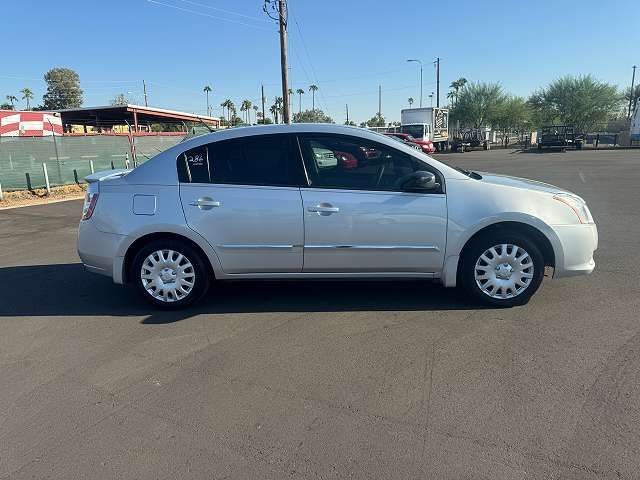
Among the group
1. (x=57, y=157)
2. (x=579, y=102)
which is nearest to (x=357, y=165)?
(x=57, y=157)

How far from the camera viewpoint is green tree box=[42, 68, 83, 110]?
96438mm

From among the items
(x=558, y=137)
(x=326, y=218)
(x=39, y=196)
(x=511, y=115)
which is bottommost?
(x=39, y=196)

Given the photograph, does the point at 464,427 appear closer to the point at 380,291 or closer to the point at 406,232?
the point at 406,232

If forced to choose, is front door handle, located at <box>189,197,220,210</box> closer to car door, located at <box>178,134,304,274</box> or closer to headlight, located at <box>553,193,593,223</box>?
car door, located at <box>178,134,304,274</box>

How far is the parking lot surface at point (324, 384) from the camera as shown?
2482mm

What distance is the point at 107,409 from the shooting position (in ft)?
9.84

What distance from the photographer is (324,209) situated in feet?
13.8

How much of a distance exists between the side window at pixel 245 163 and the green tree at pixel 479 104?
5677 cm

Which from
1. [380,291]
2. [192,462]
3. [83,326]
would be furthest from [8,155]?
[192,462]

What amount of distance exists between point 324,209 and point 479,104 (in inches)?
2252

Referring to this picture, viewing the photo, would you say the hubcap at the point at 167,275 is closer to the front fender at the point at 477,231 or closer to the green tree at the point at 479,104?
the front fender at the point at 477,231

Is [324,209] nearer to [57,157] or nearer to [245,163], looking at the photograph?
[245,163]

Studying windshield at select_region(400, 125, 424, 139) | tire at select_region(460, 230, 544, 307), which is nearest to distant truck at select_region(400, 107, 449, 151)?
windshield at select_region(400, 125, 424, 139)

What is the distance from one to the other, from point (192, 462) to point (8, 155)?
15778 mm
